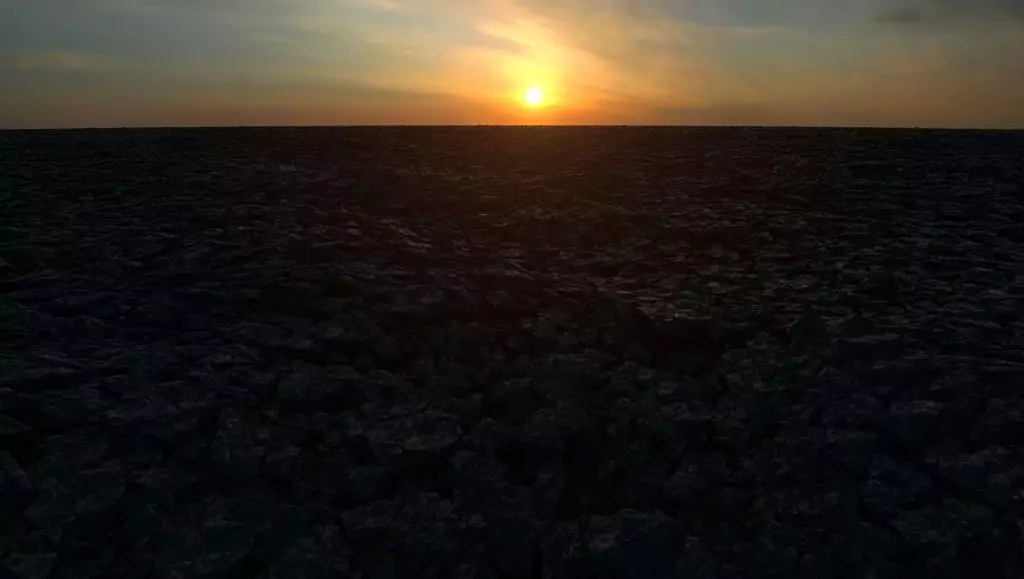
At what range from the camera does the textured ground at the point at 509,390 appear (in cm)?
536

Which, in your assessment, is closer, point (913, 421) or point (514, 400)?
point (913, 421)

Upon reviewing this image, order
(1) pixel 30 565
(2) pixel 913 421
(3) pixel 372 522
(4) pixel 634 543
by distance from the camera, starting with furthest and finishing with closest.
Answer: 1. (2) pixel 913 421
2. (3) pixel 372 522
3. (4) pixel 634 543
4. (1) pixel 30 565

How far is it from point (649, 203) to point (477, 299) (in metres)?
7.41

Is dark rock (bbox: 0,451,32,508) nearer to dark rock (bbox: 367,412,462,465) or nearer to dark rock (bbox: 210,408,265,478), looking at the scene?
dark rock (bbox: 210,408,265,478)

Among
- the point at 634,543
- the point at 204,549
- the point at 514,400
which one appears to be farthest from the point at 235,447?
the point at 634,543

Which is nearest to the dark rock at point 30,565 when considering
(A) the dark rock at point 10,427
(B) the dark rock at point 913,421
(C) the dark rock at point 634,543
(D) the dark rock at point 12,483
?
(D) the dark rock at point 12,483

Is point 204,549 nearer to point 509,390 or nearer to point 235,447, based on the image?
point 235,447

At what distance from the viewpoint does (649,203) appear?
51.6 ft

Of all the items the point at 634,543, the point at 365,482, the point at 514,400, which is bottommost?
the point at 634,543

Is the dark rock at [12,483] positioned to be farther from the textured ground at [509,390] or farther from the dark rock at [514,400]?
the dark rock at [514,400]

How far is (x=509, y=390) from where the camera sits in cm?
738

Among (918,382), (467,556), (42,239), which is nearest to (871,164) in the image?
(918,382)

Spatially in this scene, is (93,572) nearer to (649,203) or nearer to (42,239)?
(42,239)

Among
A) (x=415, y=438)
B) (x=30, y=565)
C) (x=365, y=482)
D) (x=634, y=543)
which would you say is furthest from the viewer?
(x=415, y=438)
